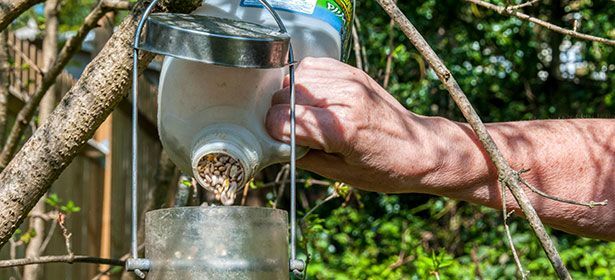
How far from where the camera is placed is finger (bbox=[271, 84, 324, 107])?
1341 millimetres

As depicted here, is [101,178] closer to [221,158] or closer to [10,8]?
[10,8]

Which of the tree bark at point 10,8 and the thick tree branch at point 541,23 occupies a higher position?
the thick tree branch at point 541,23

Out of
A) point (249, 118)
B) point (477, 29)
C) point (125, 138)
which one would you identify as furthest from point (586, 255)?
point (249, 118)

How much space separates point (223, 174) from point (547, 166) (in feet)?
2.47

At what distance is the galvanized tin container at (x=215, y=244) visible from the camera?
3.60ft

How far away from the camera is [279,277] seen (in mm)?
1140

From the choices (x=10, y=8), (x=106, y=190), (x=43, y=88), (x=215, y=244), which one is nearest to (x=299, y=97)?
(x=215, y=244)

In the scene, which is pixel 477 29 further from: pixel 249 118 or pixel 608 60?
pixel 249 118

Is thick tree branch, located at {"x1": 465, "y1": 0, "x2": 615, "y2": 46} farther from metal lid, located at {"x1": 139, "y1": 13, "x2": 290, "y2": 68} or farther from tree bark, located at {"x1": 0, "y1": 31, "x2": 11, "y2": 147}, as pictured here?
tree bark, located at {"x1": 0, "y1": 31, "x2": 11, "y2": 147}

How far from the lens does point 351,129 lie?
137 centimetres

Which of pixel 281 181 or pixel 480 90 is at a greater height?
pixel 281 181

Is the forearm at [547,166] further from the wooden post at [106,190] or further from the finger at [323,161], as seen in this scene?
the wooden post at [106,190]

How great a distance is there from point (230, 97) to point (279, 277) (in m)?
0.27

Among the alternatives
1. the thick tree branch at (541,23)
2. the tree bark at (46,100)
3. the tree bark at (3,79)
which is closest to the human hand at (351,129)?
the thick tree branch at (541,23)
